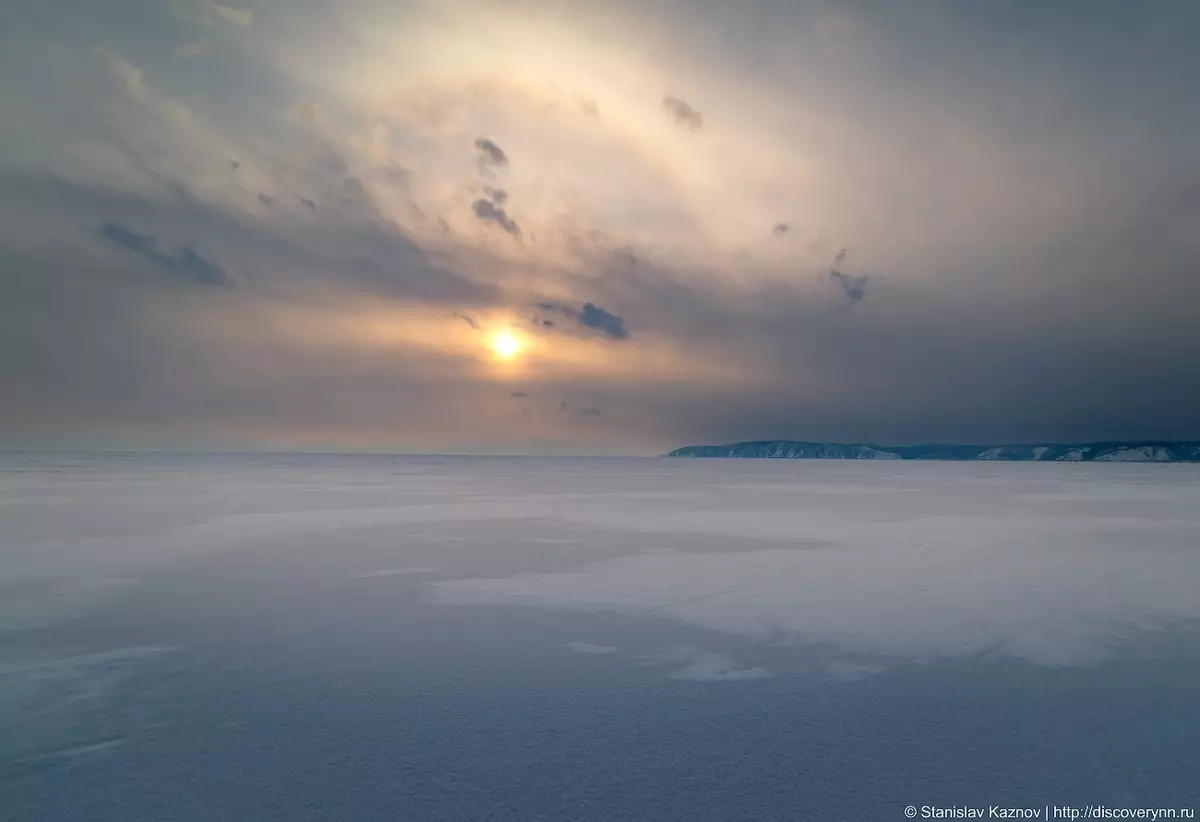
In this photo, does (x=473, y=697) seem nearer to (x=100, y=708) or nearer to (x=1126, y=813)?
(x=100, y=708)

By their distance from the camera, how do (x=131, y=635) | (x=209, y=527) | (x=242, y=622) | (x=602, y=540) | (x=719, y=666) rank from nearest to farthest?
(x=719, y=666)
(x=131, y=635)
(x=242, y=622)
(x=602, y=540)
(x=209, y=527)

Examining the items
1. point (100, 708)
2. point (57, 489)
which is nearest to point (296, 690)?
point (100, 708)

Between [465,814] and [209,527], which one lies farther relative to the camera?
[209,527]

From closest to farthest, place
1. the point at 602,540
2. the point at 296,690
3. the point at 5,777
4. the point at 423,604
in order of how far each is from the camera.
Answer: the point at 5,777
the point at 296,690
the point at 423,604
the point at 602,540

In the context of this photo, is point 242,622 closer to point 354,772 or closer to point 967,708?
point 354,772

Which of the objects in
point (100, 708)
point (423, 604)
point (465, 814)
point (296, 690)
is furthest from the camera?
point (423, 604)

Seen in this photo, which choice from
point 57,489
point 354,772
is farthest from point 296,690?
point 57,489
